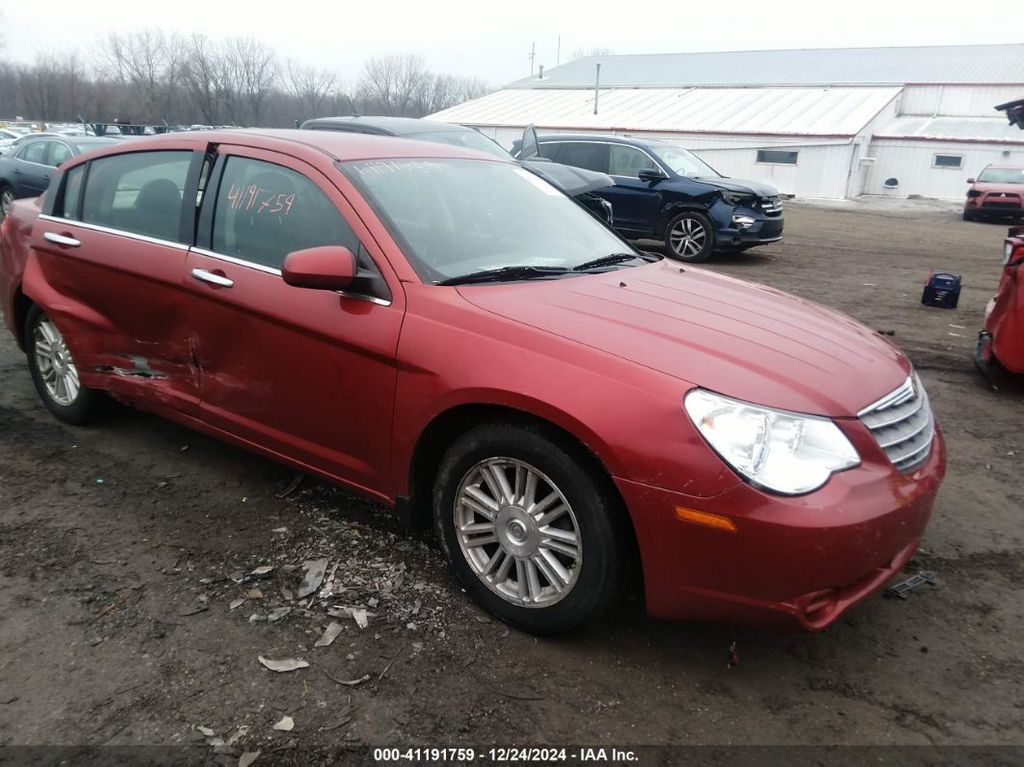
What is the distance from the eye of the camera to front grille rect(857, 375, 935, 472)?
2.49 meters

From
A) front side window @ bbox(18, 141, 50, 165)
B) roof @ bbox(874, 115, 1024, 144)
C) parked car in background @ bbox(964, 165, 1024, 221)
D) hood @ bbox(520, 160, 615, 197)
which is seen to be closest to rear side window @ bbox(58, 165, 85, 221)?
hood @ bbox(520, 160, 615, 197)

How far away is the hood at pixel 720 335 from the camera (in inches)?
95.0

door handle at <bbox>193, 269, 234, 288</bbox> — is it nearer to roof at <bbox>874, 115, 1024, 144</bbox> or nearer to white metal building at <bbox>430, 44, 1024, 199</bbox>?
white metal building at <bbox>430, 44, 1024, 199</bbox>

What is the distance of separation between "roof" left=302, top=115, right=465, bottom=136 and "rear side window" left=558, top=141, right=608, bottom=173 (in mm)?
3090

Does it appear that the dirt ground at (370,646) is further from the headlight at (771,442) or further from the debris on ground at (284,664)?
the headlight at (771,442)

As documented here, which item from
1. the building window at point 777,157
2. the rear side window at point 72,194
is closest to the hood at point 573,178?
the rear side window at point 72,194

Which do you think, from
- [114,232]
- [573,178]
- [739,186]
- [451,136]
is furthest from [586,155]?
[114,232]

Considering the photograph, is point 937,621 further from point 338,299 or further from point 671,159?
point 671,159

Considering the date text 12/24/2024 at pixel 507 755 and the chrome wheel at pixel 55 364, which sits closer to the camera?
the date text 12/24/2024 at pixel 507 755

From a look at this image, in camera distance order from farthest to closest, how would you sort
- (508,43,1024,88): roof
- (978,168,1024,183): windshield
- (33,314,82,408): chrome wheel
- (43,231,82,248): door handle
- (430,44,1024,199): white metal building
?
(508,43,1024,88): roof < (430,44,1024,199): white metal building < (978,168,1024,183): windshield < (33,314,82,408): chrome wheel < (43,231,82,248): door handle

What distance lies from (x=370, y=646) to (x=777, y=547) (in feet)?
4.61

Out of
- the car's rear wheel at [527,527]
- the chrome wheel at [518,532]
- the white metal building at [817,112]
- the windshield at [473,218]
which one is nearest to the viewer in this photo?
the car's rear wheel at [527,527]

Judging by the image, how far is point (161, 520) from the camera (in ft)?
11.4

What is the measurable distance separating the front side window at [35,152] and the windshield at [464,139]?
8.12 m
